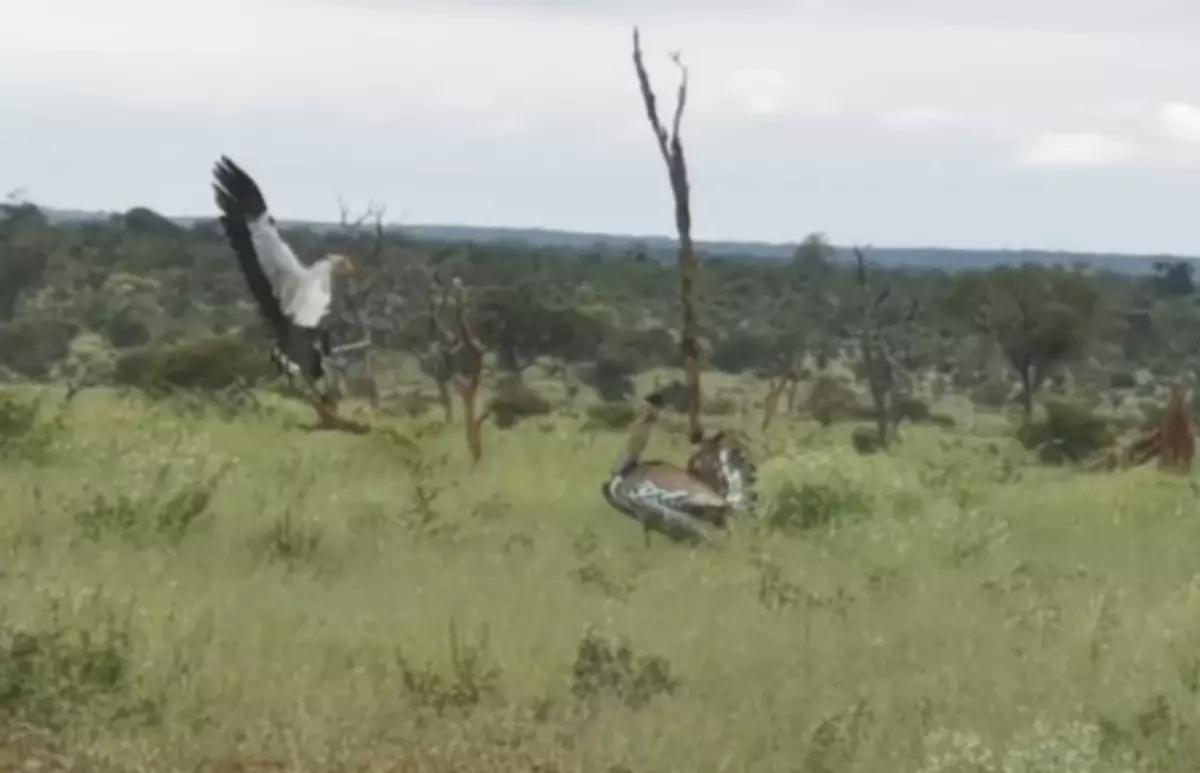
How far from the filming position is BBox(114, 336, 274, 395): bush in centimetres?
2456

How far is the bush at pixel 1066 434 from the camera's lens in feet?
81.0

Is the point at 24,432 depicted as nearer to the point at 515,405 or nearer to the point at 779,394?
the point at 779,394

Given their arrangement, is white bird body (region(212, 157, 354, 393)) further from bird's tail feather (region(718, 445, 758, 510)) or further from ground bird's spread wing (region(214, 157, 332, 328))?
bird's tail feather (region(718, 445, 758, 510))

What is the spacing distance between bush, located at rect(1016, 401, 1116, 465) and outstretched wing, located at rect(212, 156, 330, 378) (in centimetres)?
1226

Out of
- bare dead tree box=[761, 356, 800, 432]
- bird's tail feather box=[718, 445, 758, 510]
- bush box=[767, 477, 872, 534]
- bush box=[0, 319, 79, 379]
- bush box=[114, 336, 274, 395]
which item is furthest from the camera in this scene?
bush box=[0, 319, 79, 379]

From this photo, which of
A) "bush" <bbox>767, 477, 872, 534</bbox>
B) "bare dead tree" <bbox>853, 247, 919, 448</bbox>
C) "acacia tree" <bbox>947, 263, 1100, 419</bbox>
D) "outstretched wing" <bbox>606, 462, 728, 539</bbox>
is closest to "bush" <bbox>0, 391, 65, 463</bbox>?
"outstretched wing" <bbox>606, 462, 728, 539</bbox>

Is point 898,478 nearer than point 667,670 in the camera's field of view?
No

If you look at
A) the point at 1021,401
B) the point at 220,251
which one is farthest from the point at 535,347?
the point at 220,251

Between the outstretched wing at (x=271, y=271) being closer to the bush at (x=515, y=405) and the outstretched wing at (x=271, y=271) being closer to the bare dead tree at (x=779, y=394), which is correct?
the bare dead tree at (x=779, y=394)

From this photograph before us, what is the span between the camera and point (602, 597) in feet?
29.2

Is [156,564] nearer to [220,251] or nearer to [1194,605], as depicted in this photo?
[1194,605]

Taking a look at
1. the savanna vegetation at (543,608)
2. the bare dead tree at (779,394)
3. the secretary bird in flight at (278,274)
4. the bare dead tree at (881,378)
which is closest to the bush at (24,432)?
the savanna vegetation at (543,608)

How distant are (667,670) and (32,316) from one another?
108ft

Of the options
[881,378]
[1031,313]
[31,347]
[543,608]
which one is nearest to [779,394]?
[543,608]
